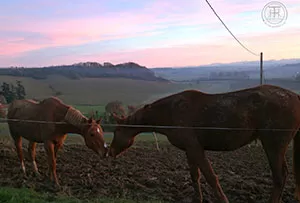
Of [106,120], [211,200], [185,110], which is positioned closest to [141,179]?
[211,200]

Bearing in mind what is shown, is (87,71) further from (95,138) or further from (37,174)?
(95,138)

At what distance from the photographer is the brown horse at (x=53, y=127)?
8.12 m

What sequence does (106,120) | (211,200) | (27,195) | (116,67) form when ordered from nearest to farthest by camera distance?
1. (27,195)
2. (211,200)
3. (106,120)
4. (116,67)

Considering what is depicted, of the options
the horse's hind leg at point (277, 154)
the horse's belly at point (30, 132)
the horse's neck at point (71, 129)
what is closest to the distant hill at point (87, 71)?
the horse's belly at point (30, 132)

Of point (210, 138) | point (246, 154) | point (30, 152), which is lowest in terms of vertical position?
point (246, 154)

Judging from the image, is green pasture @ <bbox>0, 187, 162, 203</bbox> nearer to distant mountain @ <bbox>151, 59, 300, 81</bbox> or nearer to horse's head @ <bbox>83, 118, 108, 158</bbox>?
horse's head @ <bbox>83, 118, 108, 158</bbox>

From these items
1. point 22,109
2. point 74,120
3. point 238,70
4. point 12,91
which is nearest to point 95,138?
point 74,120

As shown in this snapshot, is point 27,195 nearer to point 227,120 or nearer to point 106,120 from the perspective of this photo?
point 227,120

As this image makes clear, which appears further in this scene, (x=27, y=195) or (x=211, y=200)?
(x=211, y=200)

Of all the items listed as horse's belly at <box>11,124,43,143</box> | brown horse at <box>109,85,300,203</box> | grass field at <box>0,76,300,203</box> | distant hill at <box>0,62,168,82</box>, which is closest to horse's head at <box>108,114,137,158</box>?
brown horse at <box>109,85,300,203</box>

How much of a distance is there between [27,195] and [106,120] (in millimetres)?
14338

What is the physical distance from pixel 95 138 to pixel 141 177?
4.81ft

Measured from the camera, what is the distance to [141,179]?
27.2 feet

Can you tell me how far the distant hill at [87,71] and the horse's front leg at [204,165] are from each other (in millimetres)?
30849
